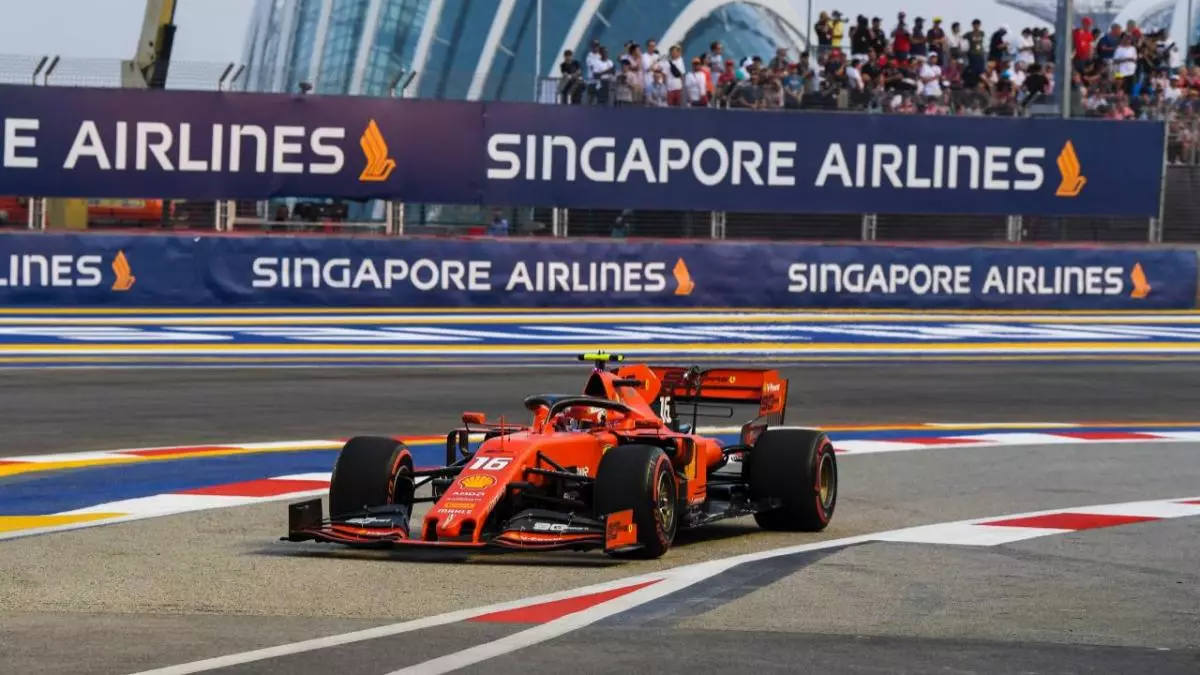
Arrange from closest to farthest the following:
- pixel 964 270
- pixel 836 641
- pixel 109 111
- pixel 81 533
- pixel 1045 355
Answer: pixel 836 641 → pixel 81 533 → pixel 1045 355 → pixel 109 111 → pixel 964 270

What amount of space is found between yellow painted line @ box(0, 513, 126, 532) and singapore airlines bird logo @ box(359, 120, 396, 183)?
1780 cm

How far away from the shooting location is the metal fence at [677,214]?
27000 mm

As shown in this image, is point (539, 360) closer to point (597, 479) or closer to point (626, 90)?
point (626, 90)

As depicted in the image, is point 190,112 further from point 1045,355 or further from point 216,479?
point 216,479

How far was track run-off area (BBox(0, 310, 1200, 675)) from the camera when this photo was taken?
659cm

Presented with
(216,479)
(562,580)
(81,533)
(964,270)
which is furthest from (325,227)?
(562,580)

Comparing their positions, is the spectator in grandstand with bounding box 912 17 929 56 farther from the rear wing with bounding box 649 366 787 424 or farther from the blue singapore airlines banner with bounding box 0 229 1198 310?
the rear wing with bounding box 649 366 787 424

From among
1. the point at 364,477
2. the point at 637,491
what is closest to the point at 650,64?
the point at 364,477

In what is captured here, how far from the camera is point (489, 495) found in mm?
8734

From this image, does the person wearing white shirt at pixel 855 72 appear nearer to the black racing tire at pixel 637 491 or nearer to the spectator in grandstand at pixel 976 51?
the spectator in grandstand at pixel 976 51

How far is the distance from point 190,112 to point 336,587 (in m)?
20.3

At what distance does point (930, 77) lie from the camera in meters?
31.7

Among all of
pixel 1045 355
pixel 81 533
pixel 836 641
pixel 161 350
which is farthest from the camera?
pixel 1045 355

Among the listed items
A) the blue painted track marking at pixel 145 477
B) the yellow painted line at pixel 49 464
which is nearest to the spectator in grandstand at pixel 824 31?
the blue painted track marking at pixel 145 477
